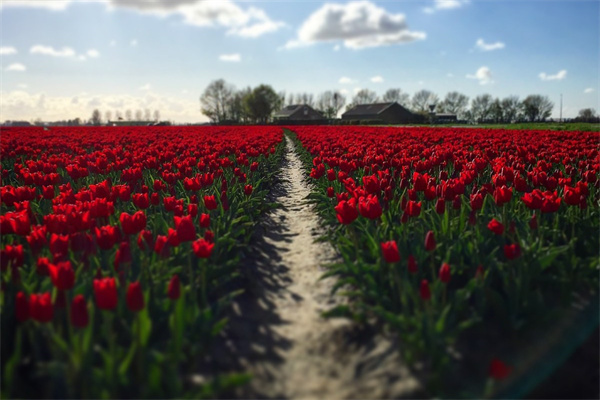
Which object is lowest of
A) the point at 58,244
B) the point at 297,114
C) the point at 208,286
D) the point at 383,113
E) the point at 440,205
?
the point at 208,286

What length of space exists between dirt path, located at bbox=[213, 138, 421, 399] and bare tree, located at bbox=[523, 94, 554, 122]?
4658 inches

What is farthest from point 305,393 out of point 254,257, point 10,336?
point 254,257

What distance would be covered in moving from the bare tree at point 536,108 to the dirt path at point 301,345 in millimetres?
118319

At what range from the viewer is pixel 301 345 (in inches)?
135

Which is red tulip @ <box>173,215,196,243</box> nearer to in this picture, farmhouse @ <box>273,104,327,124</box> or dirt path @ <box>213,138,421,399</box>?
dirt path @ <box>213,138,421,399</box>

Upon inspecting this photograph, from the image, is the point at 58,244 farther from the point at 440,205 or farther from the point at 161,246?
the point at 440,205

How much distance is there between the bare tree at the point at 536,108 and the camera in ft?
356

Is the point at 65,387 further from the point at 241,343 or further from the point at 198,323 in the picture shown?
the point at 241,343

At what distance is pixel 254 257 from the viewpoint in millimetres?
5500

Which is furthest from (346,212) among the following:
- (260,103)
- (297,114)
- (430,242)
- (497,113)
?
(497,113)

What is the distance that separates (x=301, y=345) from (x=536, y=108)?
122810mm

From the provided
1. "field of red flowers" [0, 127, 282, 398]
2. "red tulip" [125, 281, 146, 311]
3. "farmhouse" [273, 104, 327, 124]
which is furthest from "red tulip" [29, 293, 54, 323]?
"farmhouse" [273, 104, 327, 124]

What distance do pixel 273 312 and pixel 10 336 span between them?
2098mm

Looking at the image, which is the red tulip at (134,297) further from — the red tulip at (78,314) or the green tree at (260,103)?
the green tree at (260,103)
